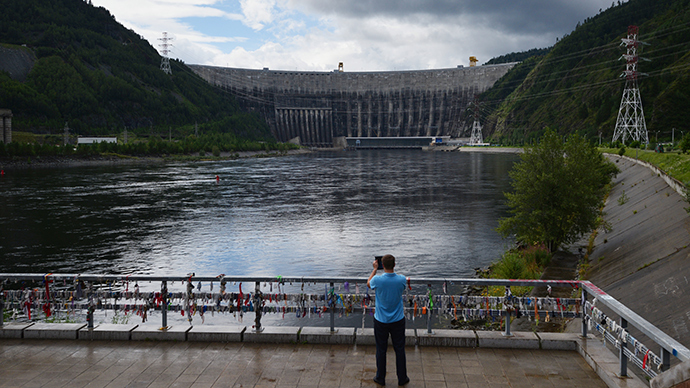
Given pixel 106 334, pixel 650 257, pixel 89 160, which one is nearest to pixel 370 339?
pixel 106 334

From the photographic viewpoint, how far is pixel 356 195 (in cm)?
6138

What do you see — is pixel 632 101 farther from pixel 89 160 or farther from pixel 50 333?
pixel 89 160

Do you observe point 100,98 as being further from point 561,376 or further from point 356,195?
point 561,376

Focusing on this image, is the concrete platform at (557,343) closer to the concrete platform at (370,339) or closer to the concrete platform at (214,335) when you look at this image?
the concrete platform at (370,339)

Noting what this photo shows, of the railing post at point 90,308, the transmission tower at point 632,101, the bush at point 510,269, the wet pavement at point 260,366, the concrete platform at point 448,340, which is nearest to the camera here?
the wet pavement at point 260,366

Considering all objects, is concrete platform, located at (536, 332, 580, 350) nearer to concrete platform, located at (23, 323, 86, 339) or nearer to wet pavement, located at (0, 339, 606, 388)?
wet pavement, located at (0, 339, 606, 388)

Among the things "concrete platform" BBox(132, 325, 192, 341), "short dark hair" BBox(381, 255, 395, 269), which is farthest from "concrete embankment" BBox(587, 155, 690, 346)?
"concrete platform" BBox(132, 325, 192, 341)

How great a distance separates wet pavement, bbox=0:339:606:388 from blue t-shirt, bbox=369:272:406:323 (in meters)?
1.16

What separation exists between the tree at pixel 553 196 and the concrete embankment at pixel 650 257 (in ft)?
6.66

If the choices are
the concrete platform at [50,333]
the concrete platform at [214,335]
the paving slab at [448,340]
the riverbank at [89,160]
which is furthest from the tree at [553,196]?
the riverbank at [89,160]

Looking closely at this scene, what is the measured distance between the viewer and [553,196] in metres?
27.8

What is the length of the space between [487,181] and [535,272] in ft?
171

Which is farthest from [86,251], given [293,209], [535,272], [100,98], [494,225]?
[100,98]

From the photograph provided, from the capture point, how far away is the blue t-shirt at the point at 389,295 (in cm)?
888
